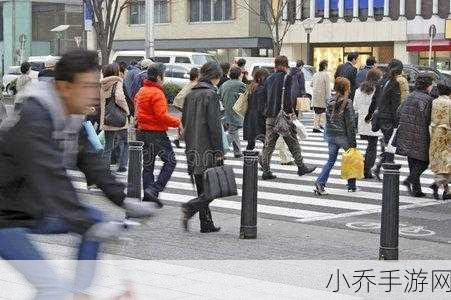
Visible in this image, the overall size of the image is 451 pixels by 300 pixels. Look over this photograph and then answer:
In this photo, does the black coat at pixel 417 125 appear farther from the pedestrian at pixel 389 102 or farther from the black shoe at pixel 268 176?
the black shoe at pixel 268 176

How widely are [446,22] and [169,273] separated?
42703 millimetres

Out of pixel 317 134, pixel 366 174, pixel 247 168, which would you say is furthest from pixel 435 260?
pixel 317 134

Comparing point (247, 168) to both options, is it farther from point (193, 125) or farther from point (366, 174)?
point (366, 174)

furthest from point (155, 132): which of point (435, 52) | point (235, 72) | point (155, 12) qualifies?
point (155, 12)

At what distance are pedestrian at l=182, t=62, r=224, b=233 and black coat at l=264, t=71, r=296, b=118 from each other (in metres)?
4.30

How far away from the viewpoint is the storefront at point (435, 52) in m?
48.2

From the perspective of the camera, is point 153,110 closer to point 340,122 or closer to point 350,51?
point 340,122

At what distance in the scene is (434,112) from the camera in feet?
39.4

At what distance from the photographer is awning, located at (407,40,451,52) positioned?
48.0m

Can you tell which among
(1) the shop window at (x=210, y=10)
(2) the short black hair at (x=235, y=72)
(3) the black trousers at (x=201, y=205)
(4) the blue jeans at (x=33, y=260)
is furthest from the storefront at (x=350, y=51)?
(4) the blue jeans at (x=33, y=260)

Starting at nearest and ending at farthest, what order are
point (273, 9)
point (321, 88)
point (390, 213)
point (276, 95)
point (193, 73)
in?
1. point (390, 213)
2. point (193, 73)
3. point (276, 95)
4. point (321, 88)
5. point (273, 9)

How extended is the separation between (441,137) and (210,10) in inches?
1892

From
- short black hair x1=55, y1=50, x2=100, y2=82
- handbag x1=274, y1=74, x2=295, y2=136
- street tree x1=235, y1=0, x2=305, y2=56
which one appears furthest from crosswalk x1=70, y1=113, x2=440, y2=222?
street tree x1=235, y1=0, x2=305, y2=56

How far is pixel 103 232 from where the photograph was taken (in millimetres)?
4023
